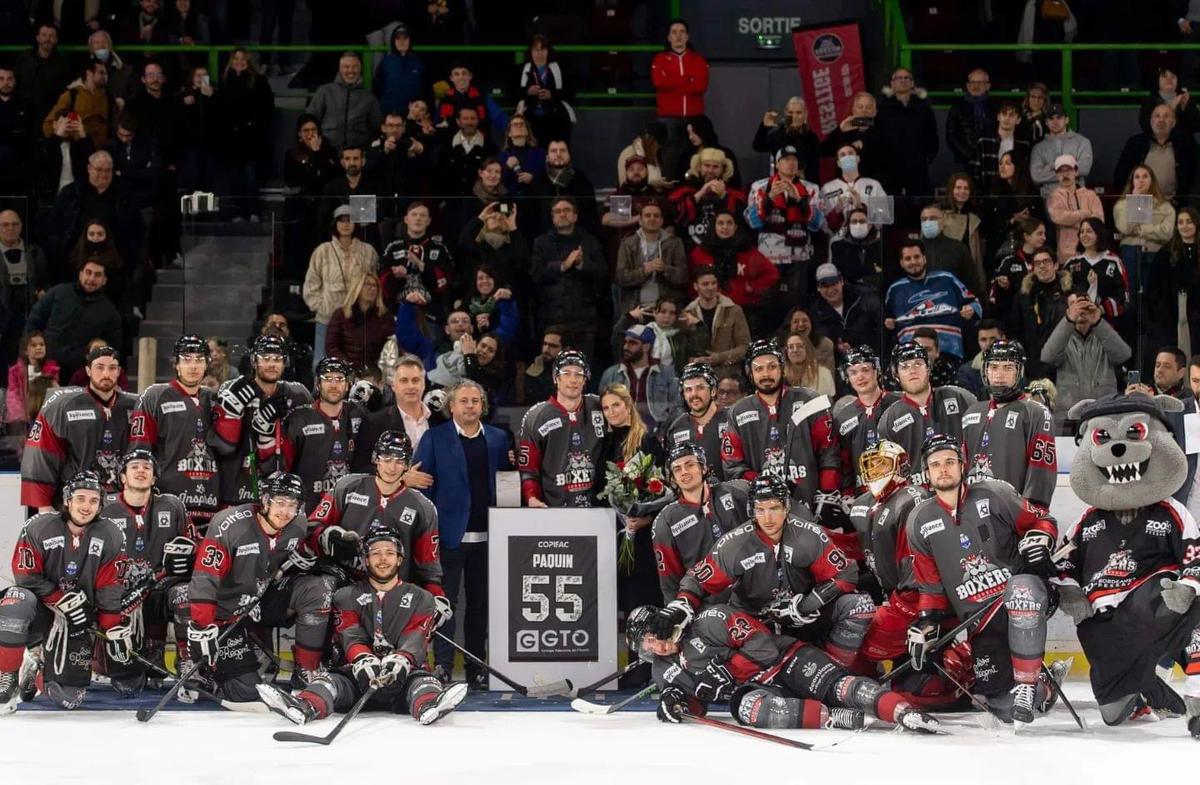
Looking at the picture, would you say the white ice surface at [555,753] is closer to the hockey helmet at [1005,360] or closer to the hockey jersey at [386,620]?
the hockey jersey at [386,620]

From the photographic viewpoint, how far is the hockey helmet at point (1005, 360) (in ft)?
28.4

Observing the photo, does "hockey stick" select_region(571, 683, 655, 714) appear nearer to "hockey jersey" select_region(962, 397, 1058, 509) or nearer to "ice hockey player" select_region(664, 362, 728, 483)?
"ice hockey player" select_region(664, 362, 728, 483)

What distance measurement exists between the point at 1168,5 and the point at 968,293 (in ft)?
20.2

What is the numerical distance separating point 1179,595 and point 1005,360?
1.54 metres

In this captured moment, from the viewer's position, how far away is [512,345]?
963 cm

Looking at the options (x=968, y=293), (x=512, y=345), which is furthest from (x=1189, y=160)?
(x=512, y=345)

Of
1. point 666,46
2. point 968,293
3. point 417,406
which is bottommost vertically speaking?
point 417,406

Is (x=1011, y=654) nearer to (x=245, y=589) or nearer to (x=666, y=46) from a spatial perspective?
(x=245, y=589)

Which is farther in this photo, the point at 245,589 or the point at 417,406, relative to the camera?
the point at 417,406

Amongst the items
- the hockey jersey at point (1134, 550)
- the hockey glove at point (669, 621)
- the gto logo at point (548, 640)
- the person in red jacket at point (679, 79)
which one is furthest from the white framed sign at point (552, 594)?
the person in red jacket at point (679, 79)

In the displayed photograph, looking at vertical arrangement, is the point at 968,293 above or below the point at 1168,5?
below

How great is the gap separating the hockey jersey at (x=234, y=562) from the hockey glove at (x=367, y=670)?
2.20 feet

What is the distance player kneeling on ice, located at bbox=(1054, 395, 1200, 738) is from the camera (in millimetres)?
7715

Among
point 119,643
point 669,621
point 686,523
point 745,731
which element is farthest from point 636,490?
point 119,643
